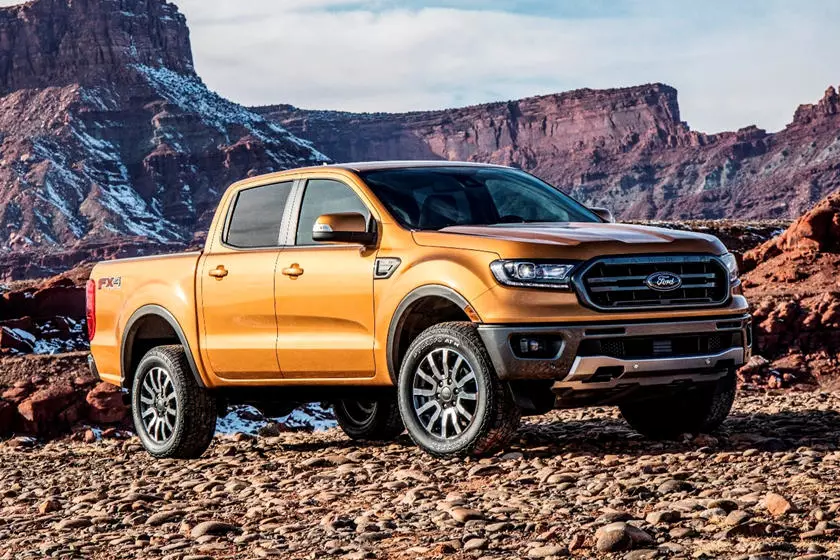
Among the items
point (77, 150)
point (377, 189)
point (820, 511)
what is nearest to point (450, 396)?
point (377, 189)

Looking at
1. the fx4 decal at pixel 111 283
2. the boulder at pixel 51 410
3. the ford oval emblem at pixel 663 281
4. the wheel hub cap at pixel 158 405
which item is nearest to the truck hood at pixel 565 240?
the ford oval emblem at pixel 663 281

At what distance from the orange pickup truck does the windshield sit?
0.01m

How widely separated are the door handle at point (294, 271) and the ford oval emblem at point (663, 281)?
234 cm

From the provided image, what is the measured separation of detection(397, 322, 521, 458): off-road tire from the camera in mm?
6891

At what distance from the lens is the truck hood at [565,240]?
22.3 ft

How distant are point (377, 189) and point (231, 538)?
2.88m

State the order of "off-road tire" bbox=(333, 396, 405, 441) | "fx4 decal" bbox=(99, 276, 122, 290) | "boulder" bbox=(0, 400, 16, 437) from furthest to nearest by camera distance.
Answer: "boulder" bbox=(0, 400, 16, 437) < "fx4 decal" bbox=(99, 276, 122, 290) < "off-road tire" bbox=(333, 396, 405, 441)

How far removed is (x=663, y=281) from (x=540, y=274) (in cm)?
78

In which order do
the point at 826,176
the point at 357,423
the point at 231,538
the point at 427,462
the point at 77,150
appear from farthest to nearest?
the point at 77,150, the point at 826,176, the point at 357,423, the point at 427,462, the point at 231,538

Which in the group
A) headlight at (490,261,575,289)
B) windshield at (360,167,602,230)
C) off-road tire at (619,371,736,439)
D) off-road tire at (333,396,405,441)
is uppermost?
windshield at (360,167,602,230)

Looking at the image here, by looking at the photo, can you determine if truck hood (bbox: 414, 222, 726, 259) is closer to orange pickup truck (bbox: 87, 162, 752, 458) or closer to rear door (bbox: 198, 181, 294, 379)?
orange pickup truck (bbox: 87, 162, 752, 458)

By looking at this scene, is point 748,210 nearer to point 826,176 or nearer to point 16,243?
point 826,176

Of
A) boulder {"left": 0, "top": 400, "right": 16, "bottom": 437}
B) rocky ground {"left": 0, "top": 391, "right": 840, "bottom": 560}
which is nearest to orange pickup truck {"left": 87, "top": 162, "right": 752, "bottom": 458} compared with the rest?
rocky ground {"left": 0, "top": 391, "right": 840, "bottom": 560}

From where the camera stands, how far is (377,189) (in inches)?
309
